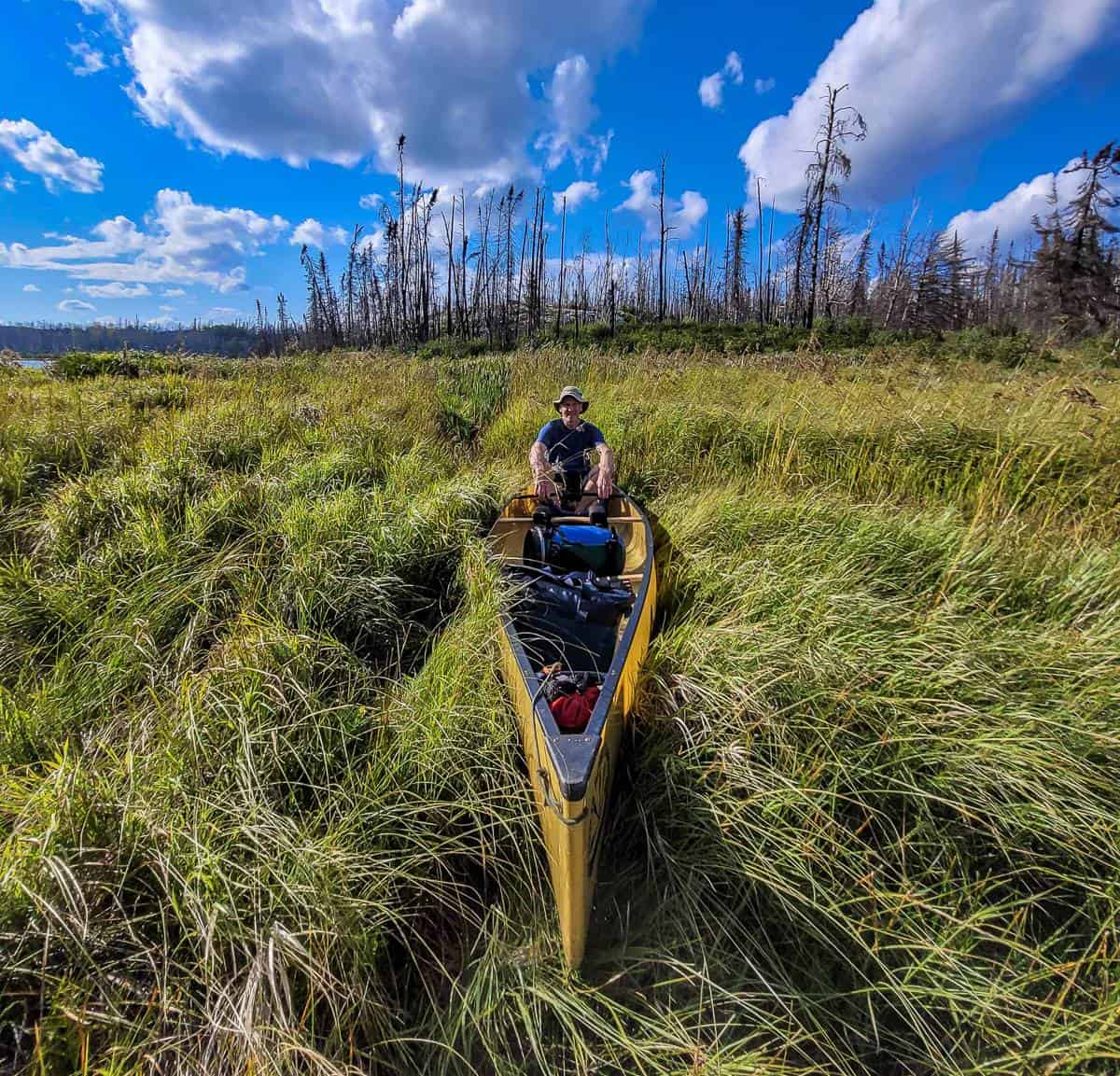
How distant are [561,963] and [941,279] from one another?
47247 millimetres

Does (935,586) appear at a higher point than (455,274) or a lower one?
lower

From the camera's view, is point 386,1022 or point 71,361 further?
point 71,361

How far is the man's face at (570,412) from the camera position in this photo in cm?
504

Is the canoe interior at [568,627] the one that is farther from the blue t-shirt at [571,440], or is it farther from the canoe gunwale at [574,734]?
the blue t-shirt at [571,440]

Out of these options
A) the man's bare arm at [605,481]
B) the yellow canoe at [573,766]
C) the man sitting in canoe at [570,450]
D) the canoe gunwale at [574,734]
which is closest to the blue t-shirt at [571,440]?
the man sitting in canoe at [570,450]

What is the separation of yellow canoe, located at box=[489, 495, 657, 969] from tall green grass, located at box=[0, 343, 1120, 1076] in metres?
0.14

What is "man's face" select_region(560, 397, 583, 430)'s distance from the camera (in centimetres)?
504

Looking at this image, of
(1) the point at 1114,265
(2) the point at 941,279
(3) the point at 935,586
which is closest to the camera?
(3) the point at 935,586

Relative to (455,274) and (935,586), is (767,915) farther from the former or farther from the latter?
(455,274)

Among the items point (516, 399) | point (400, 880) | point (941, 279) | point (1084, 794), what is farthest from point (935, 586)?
point (941, 279)

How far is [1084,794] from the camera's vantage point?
1.67m

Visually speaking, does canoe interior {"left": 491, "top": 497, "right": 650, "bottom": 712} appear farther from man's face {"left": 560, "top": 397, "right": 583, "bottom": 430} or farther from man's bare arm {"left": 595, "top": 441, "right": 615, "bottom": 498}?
man's face {"left": 560, "top": 397, "right": 583, "bottom": 430}

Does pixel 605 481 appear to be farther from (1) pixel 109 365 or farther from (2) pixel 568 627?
(1) pixel 109 365

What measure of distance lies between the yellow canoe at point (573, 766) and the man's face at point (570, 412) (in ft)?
9.89
